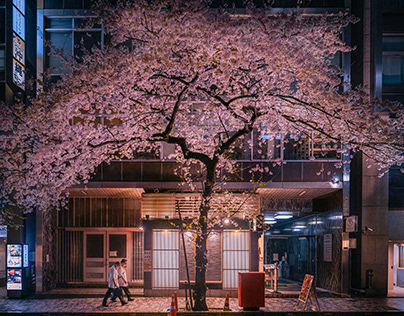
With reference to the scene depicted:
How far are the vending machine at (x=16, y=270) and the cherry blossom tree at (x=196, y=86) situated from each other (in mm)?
3630

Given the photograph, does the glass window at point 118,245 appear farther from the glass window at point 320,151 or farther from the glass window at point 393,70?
the glass window at point 393,70

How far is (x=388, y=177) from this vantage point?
19375 mm

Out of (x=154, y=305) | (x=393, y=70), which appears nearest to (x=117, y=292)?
(x=154, y=305)

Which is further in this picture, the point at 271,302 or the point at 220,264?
the point at 220,264

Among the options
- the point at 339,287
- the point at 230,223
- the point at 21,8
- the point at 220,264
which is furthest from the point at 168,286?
the point at 21,8

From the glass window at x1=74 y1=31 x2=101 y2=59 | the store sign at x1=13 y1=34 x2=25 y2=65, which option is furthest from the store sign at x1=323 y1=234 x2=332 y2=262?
the store sign at x1=13 y1=34 x2=25 y2=65

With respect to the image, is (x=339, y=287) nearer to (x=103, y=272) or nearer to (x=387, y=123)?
(x=387, y=123)

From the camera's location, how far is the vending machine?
17766 millimetres

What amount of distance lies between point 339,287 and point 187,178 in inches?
330

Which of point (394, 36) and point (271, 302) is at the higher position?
point (394, 36)

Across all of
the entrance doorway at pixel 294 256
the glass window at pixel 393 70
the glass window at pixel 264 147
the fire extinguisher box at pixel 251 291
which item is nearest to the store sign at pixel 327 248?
the entrance doorway at pixel 294 256

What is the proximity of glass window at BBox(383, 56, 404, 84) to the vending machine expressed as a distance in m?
18.2

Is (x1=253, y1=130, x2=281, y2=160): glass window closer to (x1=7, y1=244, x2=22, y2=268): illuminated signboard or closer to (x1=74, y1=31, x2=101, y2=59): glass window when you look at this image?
(x1=74, y1=31, x2=101, y2=59): glass window

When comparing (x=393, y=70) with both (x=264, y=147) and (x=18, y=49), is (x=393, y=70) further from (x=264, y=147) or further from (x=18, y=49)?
(x=18, y=49)
